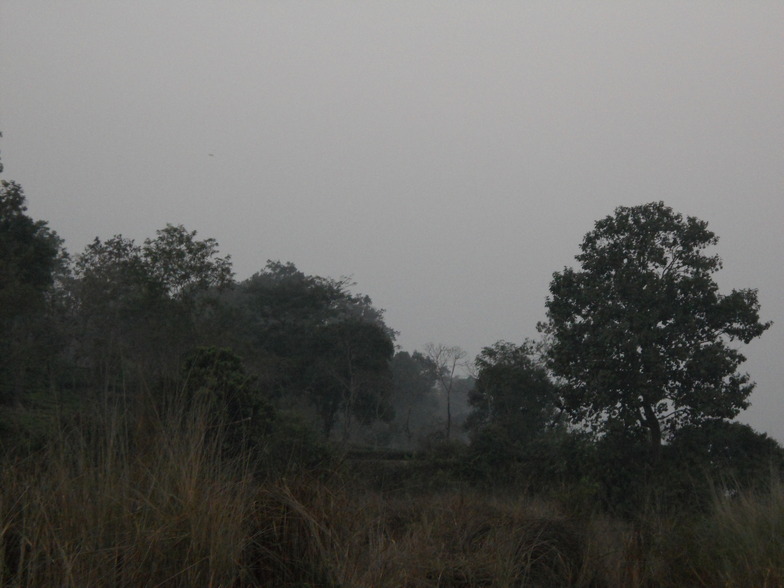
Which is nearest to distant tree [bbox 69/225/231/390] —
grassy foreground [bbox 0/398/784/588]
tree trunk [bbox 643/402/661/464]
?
tree trunk [bbox 643/402/661/464]

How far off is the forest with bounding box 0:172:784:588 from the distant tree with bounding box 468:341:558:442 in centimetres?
13

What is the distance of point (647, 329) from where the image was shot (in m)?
22.3

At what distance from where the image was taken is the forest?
3.76m

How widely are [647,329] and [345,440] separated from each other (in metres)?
10.3

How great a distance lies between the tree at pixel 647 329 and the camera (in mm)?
22078

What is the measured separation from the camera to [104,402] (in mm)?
4062

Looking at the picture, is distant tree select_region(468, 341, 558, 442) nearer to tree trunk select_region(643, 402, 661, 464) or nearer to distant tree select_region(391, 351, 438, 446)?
tree trunk select_region(643, 402, 661, 464)

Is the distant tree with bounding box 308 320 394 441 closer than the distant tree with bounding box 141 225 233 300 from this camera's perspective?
No

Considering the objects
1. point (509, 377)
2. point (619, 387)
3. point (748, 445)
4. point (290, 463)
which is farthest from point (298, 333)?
point (290, 463)

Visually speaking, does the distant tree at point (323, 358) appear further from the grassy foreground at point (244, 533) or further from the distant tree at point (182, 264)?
the grassy foreground at point (244, 533)

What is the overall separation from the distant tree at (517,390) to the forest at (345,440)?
0.13 metres

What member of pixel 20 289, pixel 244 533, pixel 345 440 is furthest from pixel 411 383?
pixel 244 533

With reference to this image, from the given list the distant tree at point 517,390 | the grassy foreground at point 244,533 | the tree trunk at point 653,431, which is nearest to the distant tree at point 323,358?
the distant tree at point 517,390

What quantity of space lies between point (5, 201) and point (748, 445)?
Result: 1050 inches
